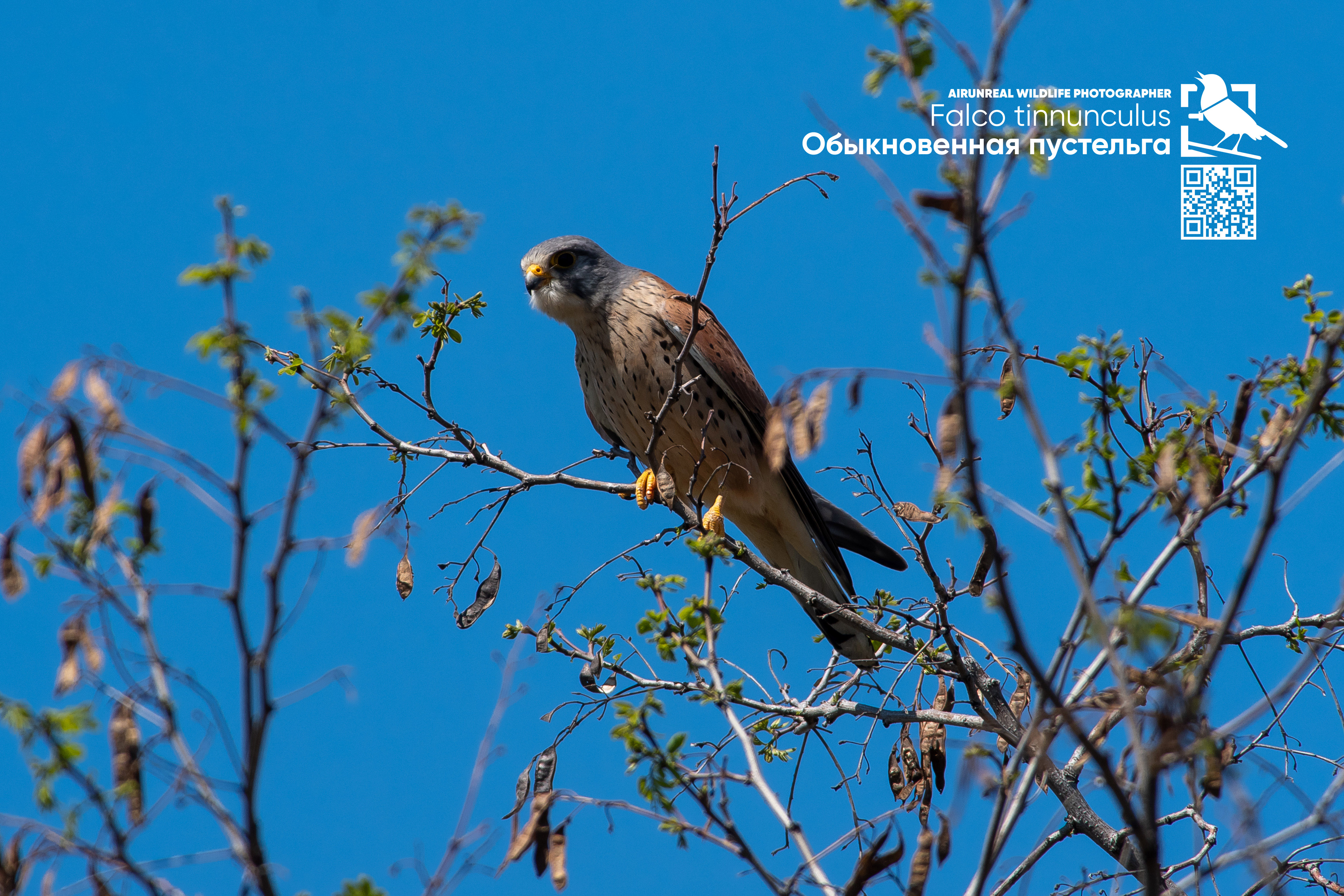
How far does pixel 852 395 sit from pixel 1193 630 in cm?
144

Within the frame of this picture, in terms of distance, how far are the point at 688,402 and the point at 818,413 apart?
2636 mm

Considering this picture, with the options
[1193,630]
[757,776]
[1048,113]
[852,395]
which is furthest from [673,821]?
[1193,630]

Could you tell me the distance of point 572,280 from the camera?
500cm

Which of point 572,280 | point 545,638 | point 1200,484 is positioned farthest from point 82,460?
point 572,280

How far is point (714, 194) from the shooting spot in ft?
8.48

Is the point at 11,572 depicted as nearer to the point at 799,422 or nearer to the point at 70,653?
the point at 70,653

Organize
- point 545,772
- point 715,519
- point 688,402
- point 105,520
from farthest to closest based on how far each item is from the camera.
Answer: point 688,402 < point 715,519 < point 545,772 < point 105,520

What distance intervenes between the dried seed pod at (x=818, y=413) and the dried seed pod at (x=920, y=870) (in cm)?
79

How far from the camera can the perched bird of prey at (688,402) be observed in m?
4.77

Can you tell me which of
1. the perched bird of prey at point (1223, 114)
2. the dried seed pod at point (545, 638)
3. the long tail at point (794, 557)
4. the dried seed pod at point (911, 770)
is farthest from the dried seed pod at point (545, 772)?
the perched bird of prey at point (1223, 114)

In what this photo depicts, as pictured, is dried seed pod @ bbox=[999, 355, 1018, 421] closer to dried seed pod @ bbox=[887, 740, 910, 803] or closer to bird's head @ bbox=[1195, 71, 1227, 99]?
dried seed pod @ bbox=[887, 740, 910, 803]

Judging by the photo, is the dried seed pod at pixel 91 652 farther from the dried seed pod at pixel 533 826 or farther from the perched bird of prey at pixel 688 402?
the perched bird of prey at pixel 688 402

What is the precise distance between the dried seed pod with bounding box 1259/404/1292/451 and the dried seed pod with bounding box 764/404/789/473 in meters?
A: 0.90

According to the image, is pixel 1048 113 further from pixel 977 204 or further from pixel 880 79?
pixel 977 204
